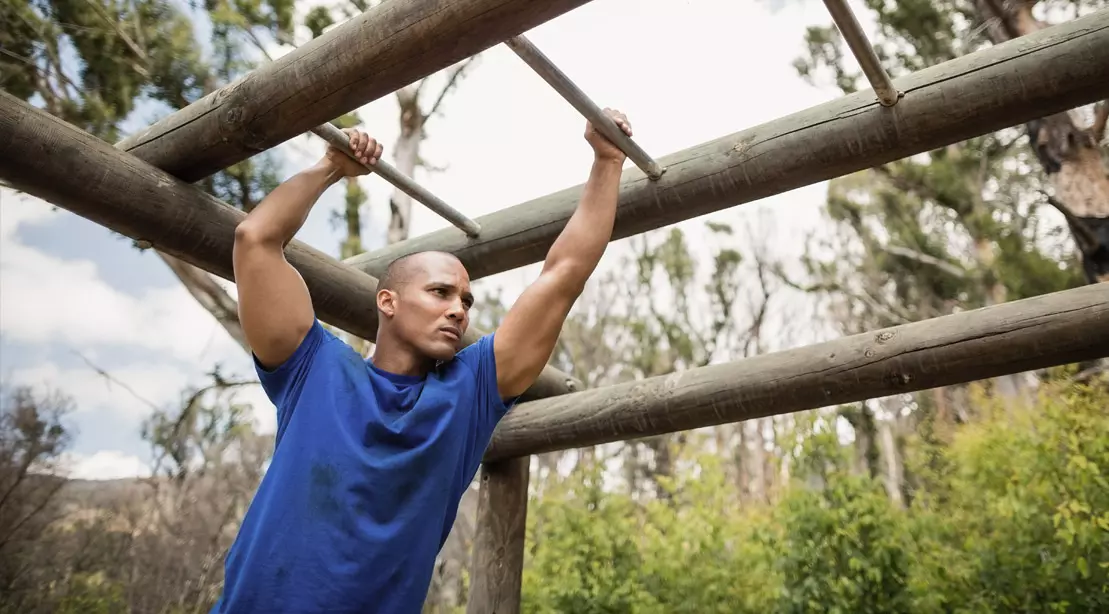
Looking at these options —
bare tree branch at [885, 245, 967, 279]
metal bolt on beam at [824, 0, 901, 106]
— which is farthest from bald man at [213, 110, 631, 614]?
bare tree branch at [885, 245, 967, 279]

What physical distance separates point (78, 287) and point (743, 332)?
13911mm

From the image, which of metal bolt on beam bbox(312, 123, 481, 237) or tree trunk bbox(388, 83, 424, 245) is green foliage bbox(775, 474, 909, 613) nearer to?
metal bolt on beam bbox(312, 123, 481, 237)

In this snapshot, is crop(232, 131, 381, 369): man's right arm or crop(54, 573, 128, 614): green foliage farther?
crop(54, 573, 128, 614): green foliage

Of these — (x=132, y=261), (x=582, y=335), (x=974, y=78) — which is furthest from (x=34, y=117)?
(x=132, y=261)

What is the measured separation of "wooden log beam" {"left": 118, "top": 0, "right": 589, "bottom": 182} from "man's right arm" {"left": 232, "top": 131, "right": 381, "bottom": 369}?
0.65 feet

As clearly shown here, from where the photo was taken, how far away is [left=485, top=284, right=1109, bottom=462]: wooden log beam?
1.95 m

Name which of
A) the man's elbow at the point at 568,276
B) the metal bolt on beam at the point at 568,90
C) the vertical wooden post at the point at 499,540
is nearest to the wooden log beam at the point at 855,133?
the metal bolt on beam at the point at 568,90

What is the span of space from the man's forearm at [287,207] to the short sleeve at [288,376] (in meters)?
0.19

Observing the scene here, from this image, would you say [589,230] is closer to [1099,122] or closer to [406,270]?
[406,270]

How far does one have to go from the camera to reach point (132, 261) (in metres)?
18.3

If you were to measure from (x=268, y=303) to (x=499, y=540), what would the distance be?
6.62 ft

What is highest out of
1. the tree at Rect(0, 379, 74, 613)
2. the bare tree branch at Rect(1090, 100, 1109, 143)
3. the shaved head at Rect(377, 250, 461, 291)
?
the bare tree branch at Rect(1090, 100, 1109, 143)

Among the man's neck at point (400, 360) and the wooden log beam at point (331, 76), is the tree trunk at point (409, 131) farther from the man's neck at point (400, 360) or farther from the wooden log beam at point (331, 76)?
the man's neck at point (400, 360)

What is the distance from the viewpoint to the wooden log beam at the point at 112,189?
4.78 ft
